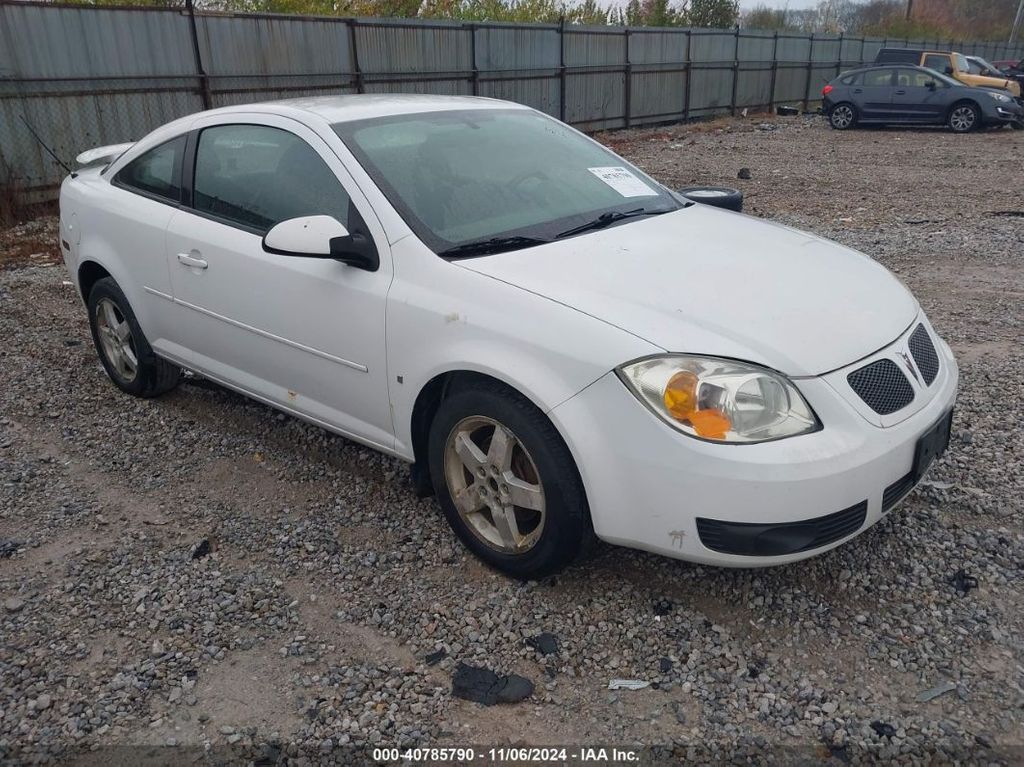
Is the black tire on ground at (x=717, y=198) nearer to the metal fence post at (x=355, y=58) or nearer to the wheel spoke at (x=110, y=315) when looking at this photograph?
the wheel spoke at (x=110, y=315)

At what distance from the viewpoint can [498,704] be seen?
254 cm

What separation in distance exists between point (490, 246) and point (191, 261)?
5.31 ft

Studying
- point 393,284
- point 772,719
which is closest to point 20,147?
point 393,284

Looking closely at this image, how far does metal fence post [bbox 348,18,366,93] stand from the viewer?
13883 millimetres

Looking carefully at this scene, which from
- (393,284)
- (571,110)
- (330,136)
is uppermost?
(330,136)

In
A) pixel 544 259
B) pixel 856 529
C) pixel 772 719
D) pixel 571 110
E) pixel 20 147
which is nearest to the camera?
pixel 772 719

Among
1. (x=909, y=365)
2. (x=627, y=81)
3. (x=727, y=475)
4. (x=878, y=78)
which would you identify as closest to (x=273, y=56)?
(x=627, y=81)

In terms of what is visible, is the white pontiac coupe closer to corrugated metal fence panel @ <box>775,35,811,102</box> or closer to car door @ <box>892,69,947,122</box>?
car door @ <box>892,69,947,122</box>

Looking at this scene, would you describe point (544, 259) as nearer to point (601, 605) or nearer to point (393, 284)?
point (393, 284)

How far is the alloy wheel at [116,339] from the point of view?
4.74 m

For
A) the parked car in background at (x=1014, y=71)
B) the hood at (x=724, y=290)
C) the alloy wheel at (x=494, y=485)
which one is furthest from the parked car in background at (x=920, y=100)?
the alloy wheel at (x=494, y=485)

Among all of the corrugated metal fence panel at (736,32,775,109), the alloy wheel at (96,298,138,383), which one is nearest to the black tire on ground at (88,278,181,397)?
the alloy wheel at (96,298,138,383)

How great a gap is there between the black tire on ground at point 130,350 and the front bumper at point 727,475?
2.90m

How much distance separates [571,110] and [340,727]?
1760cm
